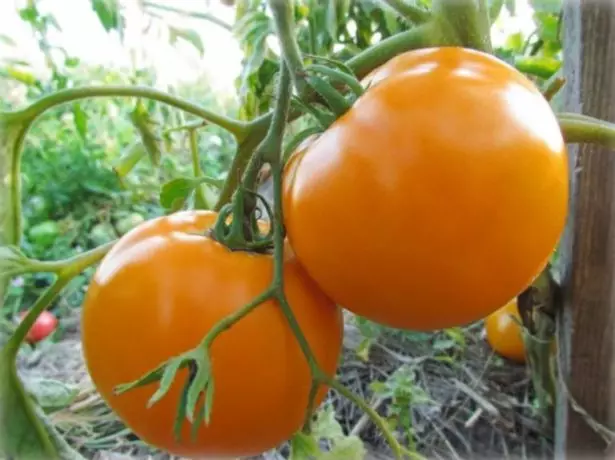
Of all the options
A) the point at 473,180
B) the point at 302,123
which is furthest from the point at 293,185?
the point at 302,123

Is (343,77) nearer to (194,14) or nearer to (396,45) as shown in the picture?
(396,45)

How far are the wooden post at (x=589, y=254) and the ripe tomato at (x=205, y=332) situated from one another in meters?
0.36

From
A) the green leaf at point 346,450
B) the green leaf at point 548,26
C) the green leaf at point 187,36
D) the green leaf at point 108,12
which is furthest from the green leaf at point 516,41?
the green leaf at point 346,450

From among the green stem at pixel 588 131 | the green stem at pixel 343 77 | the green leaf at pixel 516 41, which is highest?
the green stem at pixel 343 77

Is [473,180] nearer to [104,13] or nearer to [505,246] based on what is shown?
[505,246]

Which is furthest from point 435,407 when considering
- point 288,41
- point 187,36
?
point 288,41

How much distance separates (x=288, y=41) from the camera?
1.25ft

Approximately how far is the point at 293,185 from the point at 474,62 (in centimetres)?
11

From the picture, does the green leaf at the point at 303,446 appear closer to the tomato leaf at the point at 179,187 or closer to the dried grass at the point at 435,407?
the tomato leaf at the point at 179,187

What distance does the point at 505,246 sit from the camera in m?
0.33

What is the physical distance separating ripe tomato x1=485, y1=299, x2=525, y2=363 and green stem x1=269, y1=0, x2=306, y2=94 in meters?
0.63

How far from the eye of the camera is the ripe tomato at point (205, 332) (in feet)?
1.26

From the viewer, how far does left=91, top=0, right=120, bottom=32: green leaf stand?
1.97 feet

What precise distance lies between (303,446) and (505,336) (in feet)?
1.90
